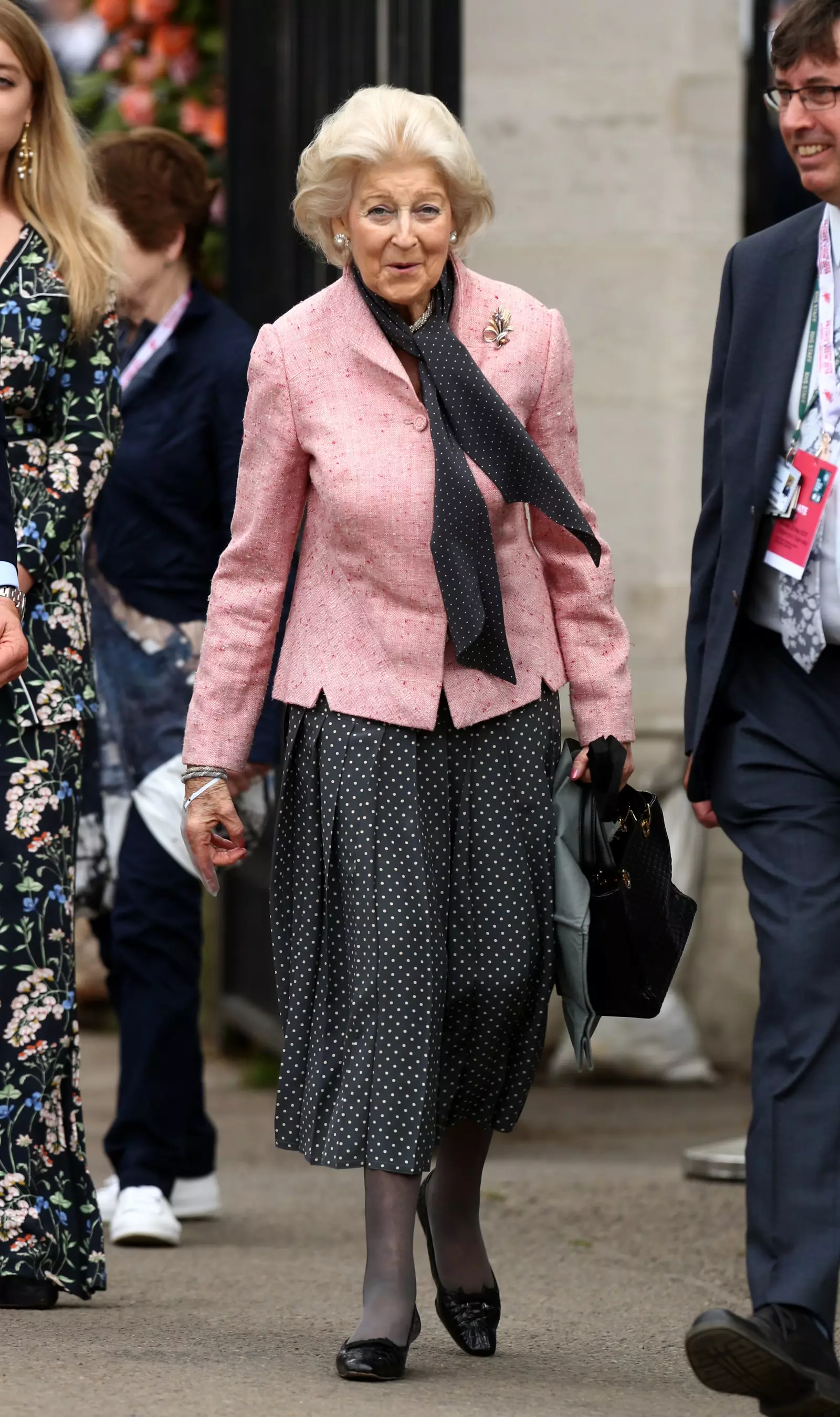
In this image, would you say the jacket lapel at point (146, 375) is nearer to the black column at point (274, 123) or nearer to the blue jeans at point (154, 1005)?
the blue jeans at point (154, 1005)

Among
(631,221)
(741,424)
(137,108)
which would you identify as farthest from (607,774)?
(137,108)

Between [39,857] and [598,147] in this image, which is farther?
[598,147]

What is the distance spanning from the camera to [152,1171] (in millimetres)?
5426

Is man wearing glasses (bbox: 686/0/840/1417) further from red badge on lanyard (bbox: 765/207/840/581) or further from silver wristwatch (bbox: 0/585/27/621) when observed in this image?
silver wristwatch (bbox: 0/585/27/621)

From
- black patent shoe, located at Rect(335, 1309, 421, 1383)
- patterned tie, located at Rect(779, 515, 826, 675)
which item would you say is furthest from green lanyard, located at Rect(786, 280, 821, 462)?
black patent shoe, located at Rect(335, 1309, 421, 1383)

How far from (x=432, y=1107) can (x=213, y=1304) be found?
3.12ft

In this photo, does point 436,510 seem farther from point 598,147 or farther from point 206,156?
point 206,156

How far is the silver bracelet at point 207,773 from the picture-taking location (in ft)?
13.4

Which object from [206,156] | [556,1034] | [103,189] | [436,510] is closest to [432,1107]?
[436,510]

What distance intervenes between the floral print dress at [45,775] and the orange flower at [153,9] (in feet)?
14.5

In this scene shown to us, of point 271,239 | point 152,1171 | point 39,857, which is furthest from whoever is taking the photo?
point 271,239

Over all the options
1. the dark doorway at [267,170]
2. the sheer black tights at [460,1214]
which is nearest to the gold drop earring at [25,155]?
the sheer black tights at [460,1214]

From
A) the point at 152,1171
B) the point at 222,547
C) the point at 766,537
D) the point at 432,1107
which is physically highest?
the point at 766,537

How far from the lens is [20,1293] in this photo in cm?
434
